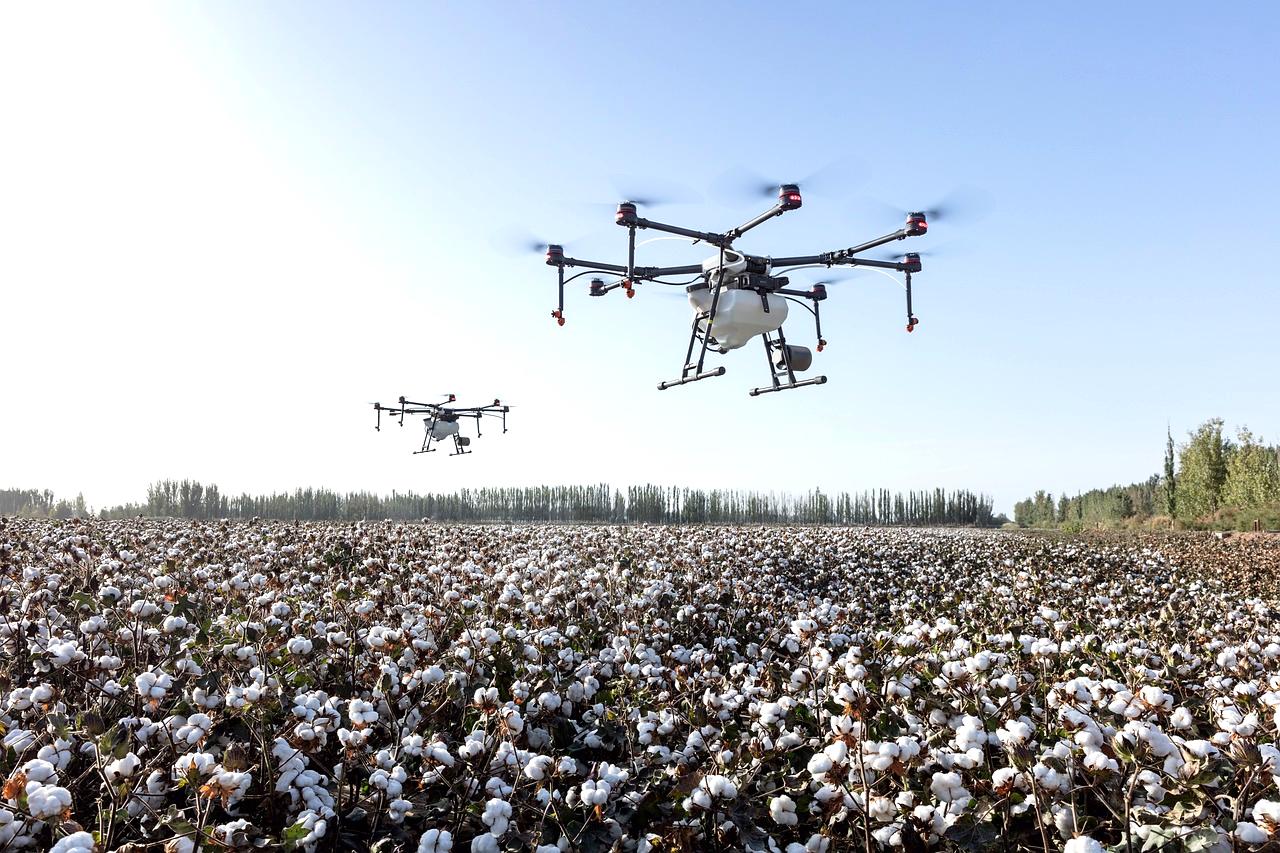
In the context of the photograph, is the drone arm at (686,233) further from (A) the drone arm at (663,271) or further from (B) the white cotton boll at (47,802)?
(B) the white cotton boll at (47,802)

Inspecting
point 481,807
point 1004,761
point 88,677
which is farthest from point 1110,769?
point 88,677

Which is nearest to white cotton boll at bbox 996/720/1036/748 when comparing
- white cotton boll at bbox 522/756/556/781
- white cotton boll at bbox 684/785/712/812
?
white cotton boll at bbox 684/785/712/812

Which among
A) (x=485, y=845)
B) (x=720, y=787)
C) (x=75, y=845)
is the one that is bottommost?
(x=485, y=845)

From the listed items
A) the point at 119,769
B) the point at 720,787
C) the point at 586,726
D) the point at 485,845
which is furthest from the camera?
the point at 586,726

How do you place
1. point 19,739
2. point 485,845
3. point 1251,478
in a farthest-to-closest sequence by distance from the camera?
point 1251,478, point 19,739, point 485,845

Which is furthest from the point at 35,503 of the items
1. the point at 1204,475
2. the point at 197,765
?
the point at 1204,475

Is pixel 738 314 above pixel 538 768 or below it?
above

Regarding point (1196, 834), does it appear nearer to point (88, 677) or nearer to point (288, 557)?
point (88, 677)

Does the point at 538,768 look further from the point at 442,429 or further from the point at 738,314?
the point at 442,429
